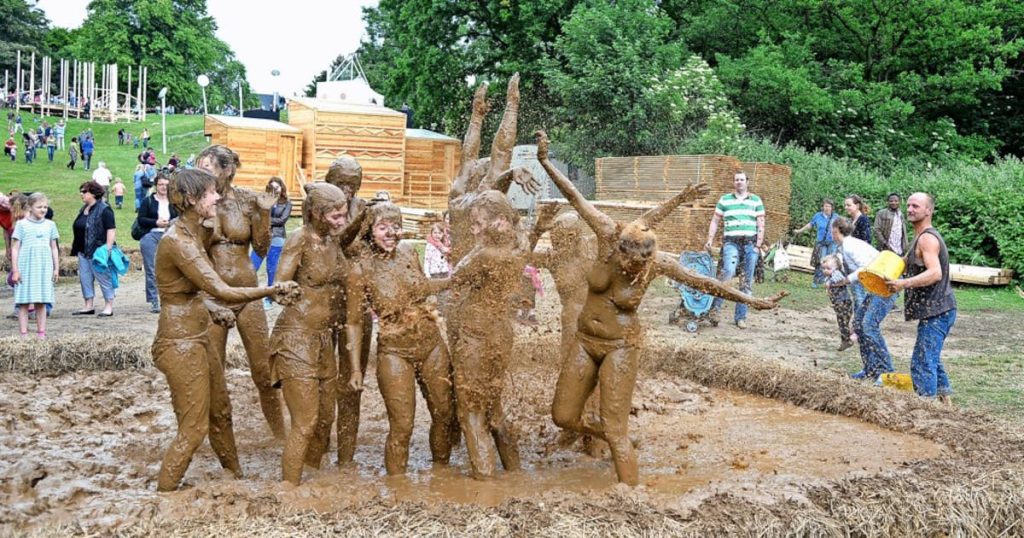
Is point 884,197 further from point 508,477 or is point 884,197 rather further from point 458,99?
point 508,477

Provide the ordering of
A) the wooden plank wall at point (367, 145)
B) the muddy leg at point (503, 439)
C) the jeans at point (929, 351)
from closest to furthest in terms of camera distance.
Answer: the muddy leg at point (503, 439) → the jeans at point (929, 351) → the wooden plank wall at point (367, 145)

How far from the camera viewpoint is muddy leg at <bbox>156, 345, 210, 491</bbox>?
5.50m

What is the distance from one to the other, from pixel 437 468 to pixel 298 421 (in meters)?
1.07

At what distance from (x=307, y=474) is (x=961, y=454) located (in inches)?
186

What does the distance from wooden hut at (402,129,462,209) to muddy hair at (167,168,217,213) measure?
81.3 feet

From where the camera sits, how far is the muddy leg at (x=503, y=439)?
613cm

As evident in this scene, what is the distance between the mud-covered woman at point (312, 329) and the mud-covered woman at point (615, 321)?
1.49 meters

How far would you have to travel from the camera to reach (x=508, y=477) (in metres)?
6.11

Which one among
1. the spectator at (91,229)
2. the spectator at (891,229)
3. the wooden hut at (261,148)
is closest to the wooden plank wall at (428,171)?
the wooden hut at (261,148)

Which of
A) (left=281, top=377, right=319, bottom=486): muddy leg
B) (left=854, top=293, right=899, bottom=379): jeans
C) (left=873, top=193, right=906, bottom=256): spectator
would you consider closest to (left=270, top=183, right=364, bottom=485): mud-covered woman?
(left=281, top=377, right=319, bottom=486): muddy leg

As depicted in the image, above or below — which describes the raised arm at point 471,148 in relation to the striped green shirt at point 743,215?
above

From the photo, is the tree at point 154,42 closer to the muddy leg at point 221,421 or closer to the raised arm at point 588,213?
the muddy leg at point 221,421

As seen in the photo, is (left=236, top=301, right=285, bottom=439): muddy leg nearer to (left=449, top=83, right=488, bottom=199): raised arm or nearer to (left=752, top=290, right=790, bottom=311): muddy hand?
(left=449, top=83, right=488, bottom=199): raised arm

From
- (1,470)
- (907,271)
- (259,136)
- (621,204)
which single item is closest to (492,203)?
(1,470)
